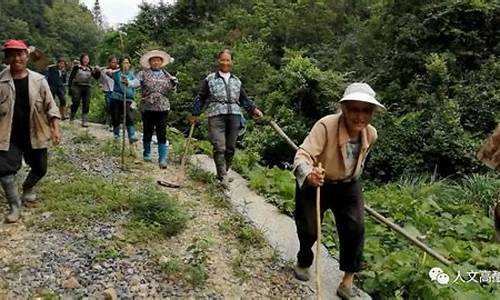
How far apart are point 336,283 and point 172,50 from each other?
1915cm

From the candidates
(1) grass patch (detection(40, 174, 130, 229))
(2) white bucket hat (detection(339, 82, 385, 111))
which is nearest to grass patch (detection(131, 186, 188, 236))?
(1) grass patch (detection(40, 174, 130, 229))

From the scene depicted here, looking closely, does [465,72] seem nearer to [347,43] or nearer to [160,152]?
[347,43]

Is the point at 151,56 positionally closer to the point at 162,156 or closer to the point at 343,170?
the point at 162,156

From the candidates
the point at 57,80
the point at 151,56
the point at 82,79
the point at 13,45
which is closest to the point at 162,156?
the point at 151,56

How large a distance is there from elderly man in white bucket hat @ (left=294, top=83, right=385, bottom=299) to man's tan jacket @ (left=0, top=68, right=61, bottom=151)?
9.35ft

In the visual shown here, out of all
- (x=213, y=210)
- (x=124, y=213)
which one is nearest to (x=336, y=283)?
(x=213, y=210)

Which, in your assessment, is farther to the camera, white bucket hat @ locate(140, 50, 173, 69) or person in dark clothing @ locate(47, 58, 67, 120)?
person in dark clothing @ locate(47, 58, 67, 120)

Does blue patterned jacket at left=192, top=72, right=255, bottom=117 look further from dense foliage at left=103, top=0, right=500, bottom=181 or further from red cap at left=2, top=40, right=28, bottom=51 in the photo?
dense foliage at left=103, top=0, right=500, bottom=181

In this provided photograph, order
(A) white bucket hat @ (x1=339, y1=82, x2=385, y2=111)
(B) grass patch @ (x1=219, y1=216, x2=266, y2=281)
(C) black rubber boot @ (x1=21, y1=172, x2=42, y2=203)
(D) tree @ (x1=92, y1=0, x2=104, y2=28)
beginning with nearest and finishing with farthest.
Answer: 1. (A) white bucket hat @ (x1=339, y1=82, x2=385, y2=111)
2. (B) grass patch @ (x1=219, y1=216, x2=266, y2=281)
3. (C) black rubber boot @ (x1=21, y1=172, x2=42, y2=203)
4. (D) tree @ (x1=92, y1=0, x2=104, y2=28)

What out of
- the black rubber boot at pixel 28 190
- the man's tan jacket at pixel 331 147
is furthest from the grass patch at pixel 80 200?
the man's tan jacket at pixel 331 147

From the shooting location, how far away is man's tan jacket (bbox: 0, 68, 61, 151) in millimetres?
5160

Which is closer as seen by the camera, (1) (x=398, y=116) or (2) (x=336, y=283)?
(2) (x=336, y=283)

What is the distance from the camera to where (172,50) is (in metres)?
22.6

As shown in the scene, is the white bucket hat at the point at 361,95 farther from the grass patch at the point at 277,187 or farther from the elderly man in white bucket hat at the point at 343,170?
the grass patch at the point at 277,187
